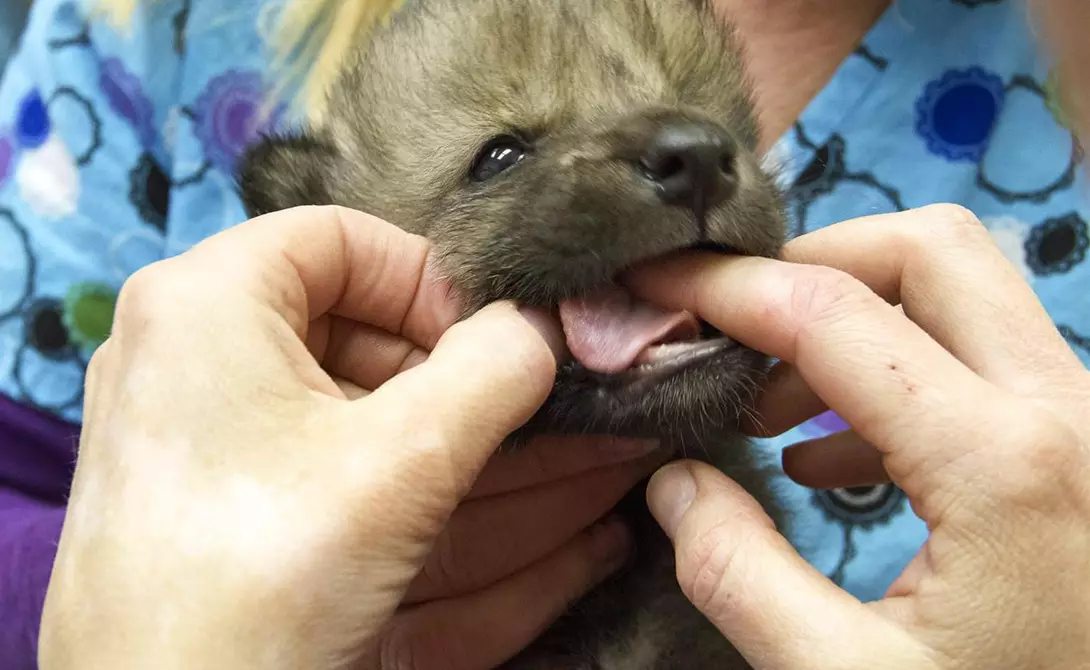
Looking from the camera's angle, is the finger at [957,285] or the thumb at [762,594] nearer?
the thumb at [762,594]

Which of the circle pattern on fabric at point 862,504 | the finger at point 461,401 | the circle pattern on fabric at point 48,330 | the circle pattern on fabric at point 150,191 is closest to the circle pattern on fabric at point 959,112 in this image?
the circle pattern on fabric at point 862,504

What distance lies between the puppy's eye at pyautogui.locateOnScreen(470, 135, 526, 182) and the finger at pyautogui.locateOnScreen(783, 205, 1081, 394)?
415 millimetres

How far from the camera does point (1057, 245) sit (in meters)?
1.66

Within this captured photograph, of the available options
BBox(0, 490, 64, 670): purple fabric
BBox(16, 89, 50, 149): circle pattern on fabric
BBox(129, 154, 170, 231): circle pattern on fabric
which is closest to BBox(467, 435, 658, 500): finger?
BBox(0, 490, 64, 670): purple fabric

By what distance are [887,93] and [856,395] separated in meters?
1.19

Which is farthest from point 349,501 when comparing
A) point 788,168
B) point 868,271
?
point 788,168

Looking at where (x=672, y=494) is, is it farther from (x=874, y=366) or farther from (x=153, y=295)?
(x=153, y=295)

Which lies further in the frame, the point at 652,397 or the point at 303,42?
the point at 303,42

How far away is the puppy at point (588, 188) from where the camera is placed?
99cm

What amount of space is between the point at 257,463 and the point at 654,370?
0.48 m

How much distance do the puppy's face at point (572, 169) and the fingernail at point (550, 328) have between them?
1 cm

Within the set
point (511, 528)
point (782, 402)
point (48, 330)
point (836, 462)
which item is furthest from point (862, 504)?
point (48, 330)

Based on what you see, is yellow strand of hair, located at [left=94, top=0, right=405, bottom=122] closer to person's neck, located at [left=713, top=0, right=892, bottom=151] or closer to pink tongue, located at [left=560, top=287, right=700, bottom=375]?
person's neck, located at [left=713, top=0, right=892, bottom=151]

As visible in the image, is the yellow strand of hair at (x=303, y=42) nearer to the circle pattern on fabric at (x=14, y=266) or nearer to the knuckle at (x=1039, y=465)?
the circle pattern on fabric at (x=14, y=266)
